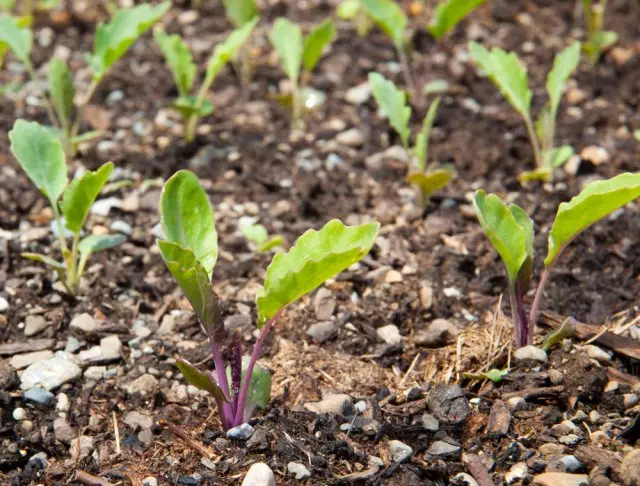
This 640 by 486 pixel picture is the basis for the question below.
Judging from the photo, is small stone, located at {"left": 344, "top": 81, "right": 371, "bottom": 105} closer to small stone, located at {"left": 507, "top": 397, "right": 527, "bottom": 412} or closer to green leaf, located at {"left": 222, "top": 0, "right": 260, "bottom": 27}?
green leaf, located at {"left": 222, "top": 0, "right": 260, "bottom": 27}

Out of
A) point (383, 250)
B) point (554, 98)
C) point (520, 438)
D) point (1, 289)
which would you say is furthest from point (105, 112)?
point (520, 438)

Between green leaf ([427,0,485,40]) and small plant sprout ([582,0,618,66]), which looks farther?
small plant sprout ([582,0,618,66])

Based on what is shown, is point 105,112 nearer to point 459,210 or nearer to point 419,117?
point 419,117

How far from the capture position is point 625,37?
360 cm

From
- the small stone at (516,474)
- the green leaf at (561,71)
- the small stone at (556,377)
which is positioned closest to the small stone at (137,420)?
the small stone at (516,474)

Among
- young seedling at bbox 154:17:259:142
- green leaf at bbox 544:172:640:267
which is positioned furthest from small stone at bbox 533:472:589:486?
young seedling at bbox 154:17:259:142

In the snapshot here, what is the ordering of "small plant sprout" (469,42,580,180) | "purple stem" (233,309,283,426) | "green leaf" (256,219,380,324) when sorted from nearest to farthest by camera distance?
"green leaf" (256,219,380,324), "purple stem" (233,309,283,426), "small plant sprout" (469,42,580,180)

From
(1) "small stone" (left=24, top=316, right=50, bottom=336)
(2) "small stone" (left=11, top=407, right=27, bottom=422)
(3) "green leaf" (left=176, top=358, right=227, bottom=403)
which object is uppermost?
(3) "green leaf" (left=176, top=358, right=227, bottom=403)

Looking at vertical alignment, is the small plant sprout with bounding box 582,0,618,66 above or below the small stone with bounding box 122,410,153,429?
above

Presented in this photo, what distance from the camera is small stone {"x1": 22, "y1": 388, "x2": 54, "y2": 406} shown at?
1.93 m

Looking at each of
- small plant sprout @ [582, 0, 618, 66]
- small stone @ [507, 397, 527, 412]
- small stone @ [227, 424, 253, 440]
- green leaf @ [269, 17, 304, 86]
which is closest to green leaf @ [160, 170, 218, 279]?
small stone @ [227, 424, 253, 440]

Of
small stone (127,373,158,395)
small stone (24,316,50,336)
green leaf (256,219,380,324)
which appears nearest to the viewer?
green leaf (256,219,380,324)

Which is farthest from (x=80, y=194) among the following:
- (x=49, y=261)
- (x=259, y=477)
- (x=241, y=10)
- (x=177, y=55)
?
(x=241, y=10)

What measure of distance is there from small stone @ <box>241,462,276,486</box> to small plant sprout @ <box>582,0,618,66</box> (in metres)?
2.38
